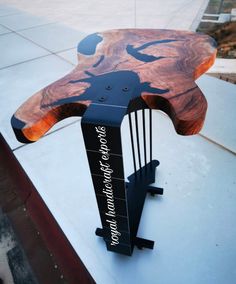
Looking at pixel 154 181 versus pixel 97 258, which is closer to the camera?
pixel 97 258

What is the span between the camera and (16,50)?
2688 mm

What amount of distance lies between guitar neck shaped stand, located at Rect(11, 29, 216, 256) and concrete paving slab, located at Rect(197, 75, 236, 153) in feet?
2.07

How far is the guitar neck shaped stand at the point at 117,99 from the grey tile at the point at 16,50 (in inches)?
71.6

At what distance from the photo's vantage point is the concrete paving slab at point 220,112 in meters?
1.37

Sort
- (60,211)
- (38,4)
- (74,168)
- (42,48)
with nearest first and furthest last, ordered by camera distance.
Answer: (60,211) < (74,168) < (42,48) < (38,4)

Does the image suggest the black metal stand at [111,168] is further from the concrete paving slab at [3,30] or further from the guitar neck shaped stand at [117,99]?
the concrete paving slab at [3,30]

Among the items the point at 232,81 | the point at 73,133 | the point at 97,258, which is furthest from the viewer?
the point at 232,81

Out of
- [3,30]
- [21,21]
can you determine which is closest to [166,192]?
[3,30]

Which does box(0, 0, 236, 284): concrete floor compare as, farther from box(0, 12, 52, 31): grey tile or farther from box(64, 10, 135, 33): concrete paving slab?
box(0, 12, 52, 31): grey tile

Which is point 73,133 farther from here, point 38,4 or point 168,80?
point 38,4

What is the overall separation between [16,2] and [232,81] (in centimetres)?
469

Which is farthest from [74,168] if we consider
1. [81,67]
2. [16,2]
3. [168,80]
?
[16,2]

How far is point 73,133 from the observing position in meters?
1.52

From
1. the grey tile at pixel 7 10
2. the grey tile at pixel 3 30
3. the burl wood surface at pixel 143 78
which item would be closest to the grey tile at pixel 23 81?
the burl wood surface at pixel 143 78
